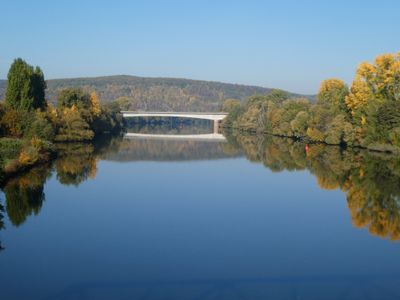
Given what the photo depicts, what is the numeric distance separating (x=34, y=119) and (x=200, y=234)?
27.3 metres

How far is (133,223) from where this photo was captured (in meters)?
20.4

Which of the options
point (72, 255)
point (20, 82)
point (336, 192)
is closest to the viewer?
point (72, 255)

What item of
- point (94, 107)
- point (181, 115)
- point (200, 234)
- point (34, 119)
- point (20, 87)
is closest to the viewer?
point (200, 234)

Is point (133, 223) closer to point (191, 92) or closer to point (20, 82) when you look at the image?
point (20, 82)

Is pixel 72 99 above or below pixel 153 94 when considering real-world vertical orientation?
above

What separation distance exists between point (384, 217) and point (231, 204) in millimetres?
7058

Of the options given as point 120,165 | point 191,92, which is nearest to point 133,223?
point 120,165

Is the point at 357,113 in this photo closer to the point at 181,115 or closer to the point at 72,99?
the point at 72,99

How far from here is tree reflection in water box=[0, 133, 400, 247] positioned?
21828 mm

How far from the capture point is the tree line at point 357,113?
4650 centimetres

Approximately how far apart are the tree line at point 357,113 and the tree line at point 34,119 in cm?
2552

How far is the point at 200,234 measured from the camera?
18.8m

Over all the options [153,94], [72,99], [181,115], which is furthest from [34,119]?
[153,94]

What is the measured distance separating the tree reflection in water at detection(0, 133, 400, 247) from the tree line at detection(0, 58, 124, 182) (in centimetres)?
137
